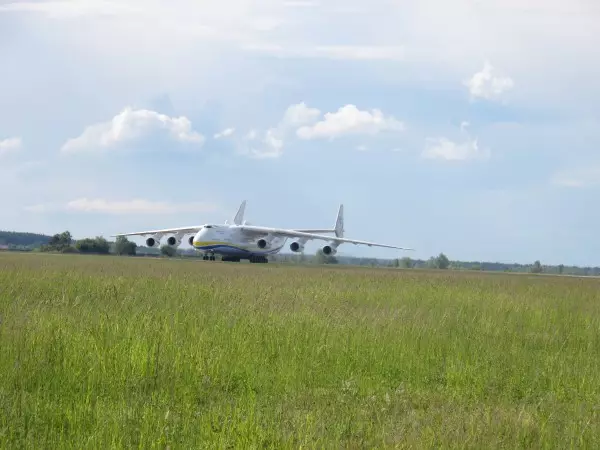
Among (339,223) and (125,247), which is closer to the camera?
(339,223)

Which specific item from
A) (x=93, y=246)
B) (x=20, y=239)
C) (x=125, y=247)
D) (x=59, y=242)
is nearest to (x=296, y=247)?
(x=125, y=247)

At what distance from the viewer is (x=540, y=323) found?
1173cm

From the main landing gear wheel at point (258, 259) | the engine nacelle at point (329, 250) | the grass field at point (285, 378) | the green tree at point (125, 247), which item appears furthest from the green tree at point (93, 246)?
the grass field at point (285, 378)

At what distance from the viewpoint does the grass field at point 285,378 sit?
4910 mm

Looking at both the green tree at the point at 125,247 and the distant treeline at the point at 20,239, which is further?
the distant treeline at the point at 20,239

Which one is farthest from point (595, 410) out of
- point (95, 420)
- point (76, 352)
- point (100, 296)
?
point (100, 296)

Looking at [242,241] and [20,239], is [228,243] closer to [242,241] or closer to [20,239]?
[242,241]

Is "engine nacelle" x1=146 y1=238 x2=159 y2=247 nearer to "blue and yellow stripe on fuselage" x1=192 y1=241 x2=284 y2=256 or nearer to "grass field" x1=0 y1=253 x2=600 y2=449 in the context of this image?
"blue and yellow stripe on fuselage" x1=192 y1=241 x2=284 y2=256

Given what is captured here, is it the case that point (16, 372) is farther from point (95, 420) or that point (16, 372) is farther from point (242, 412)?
point (242, 412)

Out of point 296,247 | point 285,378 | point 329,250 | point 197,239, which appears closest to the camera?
point 285,378

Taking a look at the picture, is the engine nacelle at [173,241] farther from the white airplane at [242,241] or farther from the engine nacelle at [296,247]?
the engine nacelle at [296,247]

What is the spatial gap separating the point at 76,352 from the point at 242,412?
6.82 ft

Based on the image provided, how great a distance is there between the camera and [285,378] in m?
6.76

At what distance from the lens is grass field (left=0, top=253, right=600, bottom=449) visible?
16.1ft
